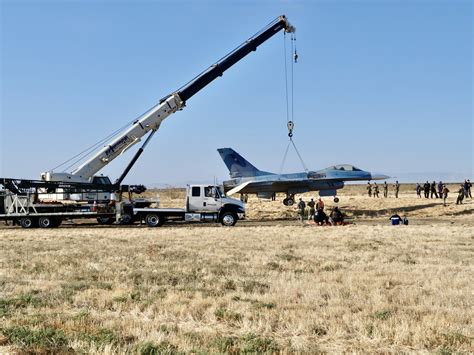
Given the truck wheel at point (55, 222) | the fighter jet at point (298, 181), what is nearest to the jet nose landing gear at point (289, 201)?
the fighter jet at point (298, 181)

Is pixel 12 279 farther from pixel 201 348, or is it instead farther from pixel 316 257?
pixel 316 257

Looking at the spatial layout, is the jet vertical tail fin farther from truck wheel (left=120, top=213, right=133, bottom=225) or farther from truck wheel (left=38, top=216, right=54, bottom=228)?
truck wheel (left=38, top=216, right=54, bottom=228)

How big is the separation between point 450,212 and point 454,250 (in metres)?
20.5

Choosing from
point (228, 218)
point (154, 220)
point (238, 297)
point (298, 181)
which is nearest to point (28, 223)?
point (154, 220)

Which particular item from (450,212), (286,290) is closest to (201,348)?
(286,290)

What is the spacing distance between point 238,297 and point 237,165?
99.9ft

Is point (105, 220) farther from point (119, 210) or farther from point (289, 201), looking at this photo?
point (289, 201)

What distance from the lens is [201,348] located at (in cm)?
623

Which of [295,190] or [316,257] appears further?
[295,190]

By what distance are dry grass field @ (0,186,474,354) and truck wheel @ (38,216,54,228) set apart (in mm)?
9351

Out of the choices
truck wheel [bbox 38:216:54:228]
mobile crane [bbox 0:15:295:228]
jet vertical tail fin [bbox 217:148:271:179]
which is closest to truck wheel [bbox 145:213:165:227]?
mobile crane [bbox 0:15:295:228]

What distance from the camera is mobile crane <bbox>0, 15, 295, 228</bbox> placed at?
26.8 metres

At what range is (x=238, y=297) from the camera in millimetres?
9234

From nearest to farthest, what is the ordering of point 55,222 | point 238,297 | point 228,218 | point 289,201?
→ 1. point 238,297
2. point 228,218
3. point 55,222
4. point 289,201
